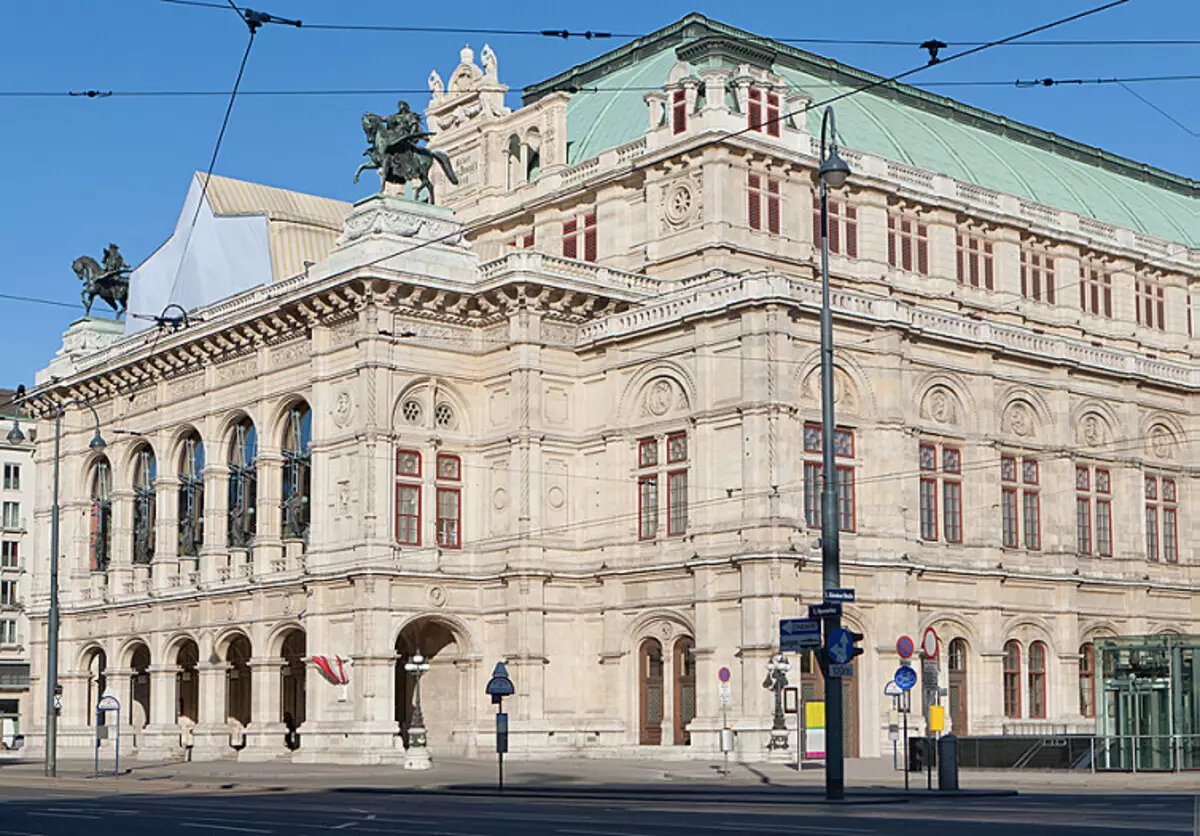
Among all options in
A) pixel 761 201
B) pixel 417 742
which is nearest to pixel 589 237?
pixel 761 201

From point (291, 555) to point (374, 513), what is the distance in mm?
5963

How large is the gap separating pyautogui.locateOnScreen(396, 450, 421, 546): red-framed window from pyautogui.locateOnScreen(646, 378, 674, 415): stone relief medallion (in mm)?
8107

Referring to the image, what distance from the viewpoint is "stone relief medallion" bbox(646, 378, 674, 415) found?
6119cm

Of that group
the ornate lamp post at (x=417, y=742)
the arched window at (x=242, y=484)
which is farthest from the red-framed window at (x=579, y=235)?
the ornate lamp post at (x=417, y=742)

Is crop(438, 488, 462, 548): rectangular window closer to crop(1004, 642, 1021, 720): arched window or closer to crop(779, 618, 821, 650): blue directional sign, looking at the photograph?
crop(1004, 642, 1021, 720): arched window

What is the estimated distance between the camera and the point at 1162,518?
7219cm

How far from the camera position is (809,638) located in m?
35.2

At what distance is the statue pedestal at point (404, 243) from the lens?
61.7m

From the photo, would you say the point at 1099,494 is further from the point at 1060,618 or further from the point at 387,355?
the point at 387,355

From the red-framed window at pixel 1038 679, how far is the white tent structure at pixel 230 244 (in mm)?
31517

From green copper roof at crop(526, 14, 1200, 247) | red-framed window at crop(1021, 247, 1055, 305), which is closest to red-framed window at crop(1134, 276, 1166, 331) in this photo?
green copper roof at crop(526, 14, 1200, 247)

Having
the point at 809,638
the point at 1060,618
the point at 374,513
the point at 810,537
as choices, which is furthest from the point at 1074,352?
the point at 809,638

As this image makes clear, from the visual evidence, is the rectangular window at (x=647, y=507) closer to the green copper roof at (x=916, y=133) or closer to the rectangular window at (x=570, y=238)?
the rectangular window at (x=570, y=238)

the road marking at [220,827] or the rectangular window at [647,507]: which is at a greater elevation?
the rectangular window at [647,507]
